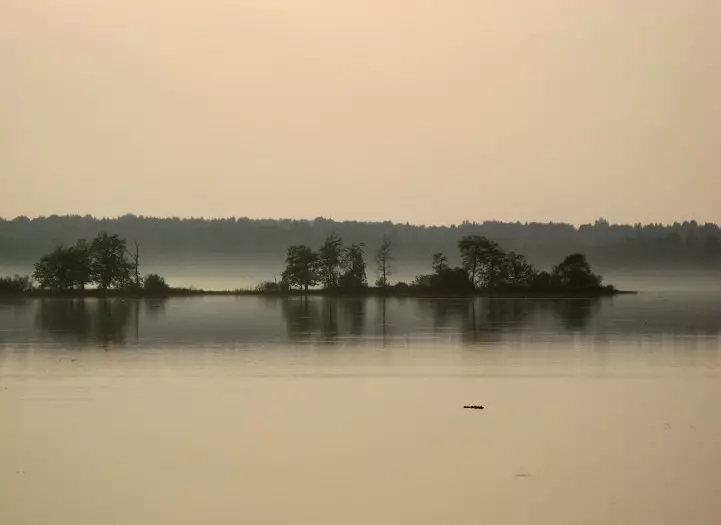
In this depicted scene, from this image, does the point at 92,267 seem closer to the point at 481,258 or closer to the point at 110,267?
the point at 110,267

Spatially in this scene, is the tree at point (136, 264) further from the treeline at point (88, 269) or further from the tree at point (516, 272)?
the tree at point (516, 272)

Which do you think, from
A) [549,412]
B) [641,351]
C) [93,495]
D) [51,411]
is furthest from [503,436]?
[641,351]

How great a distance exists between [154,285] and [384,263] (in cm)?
783

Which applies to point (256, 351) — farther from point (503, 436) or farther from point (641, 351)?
point (503, 436)

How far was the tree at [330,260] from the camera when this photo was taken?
33.8 meters

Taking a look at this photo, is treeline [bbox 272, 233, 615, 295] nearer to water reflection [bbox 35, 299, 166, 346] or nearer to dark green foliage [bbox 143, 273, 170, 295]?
dark green foliage [bbox 143, 273, 170, 295]

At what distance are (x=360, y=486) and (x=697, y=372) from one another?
5847 mm

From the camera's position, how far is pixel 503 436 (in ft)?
25.8

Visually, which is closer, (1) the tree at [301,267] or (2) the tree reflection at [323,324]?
(2) the tree reflection at [323,324]

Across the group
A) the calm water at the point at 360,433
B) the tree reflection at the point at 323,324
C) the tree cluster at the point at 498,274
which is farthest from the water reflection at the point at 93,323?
the tree cluster at the point at 498,274

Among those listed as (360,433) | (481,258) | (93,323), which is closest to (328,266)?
(481,258)

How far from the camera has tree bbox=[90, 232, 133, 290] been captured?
33.2m

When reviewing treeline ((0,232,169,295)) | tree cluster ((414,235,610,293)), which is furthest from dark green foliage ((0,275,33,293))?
tree cluster ((414,235,610,293))

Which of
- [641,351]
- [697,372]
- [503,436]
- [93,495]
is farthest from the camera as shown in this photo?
[641,351]
